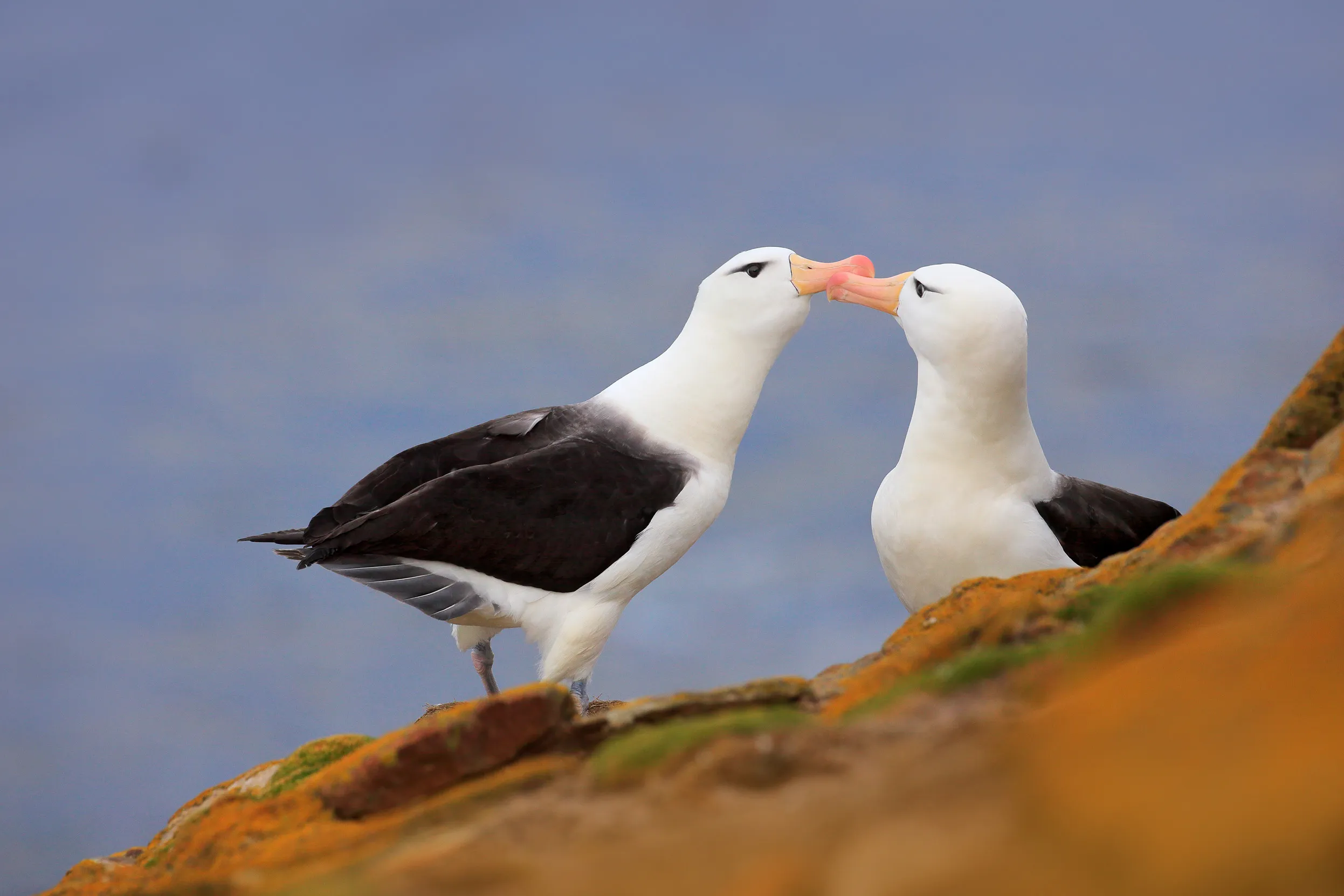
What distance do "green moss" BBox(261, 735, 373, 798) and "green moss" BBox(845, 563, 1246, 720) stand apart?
374 cm

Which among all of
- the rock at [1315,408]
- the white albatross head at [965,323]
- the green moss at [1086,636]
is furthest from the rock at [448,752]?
the rock at [1315,408]

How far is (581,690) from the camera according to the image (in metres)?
9.76

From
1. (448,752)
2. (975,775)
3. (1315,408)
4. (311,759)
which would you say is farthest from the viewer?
(311,759)

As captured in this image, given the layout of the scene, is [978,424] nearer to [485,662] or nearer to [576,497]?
[576,497]

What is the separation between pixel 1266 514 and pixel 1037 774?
3781mm

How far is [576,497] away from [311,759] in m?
2.72

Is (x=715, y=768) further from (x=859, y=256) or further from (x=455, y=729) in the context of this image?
(x=859, y=256)

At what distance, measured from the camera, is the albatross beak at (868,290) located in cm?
1002

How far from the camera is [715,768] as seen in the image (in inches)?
190

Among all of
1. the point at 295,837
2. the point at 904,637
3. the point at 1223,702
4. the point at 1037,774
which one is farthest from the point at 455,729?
the point at 1223,702

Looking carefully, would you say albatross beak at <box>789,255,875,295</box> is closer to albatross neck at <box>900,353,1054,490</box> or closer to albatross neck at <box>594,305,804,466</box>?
albatross neck at <box>594,305,804,466</box>

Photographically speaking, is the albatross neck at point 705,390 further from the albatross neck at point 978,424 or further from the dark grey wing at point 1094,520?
the dark grey wing at point 1094,520

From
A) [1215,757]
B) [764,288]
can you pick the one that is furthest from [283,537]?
[1215,757]

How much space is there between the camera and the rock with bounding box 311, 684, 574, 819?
626cm
